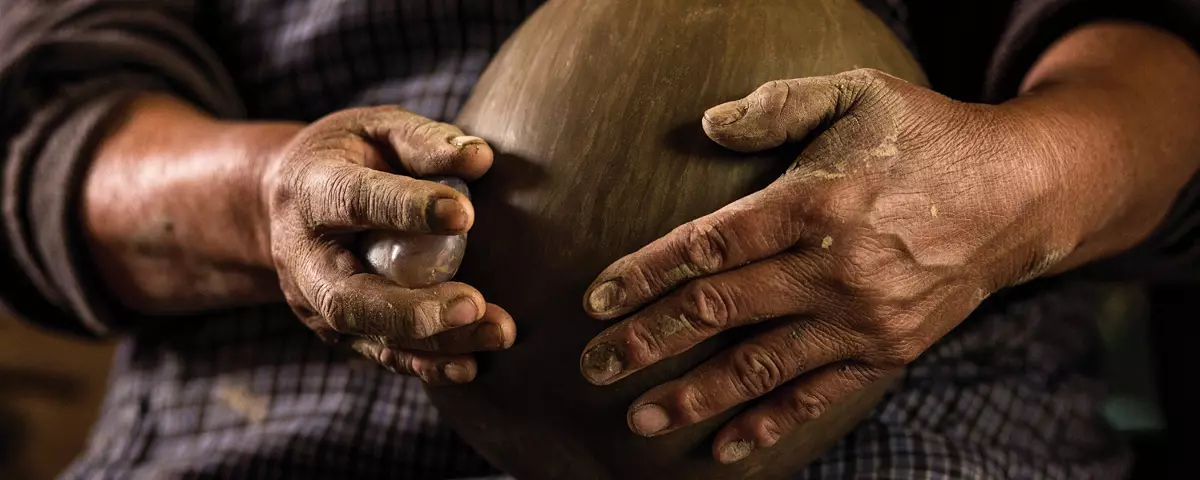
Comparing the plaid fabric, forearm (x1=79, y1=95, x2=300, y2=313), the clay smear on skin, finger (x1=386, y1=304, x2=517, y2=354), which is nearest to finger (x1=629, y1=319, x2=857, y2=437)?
finger (x1=386, y1=304, x2=517, y2=354)

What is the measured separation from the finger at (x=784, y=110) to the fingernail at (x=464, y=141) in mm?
170

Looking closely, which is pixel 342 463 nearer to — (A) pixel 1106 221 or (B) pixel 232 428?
(B) pixel 232 428

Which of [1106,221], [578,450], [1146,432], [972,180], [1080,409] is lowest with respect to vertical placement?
[1146,432]

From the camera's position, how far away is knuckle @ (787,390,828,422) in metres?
0.65

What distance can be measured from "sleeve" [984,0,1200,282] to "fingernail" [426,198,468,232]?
2.09ft

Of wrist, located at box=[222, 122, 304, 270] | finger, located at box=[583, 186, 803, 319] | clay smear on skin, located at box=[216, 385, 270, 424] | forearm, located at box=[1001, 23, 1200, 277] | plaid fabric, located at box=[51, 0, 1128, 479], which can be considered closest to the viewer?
finger, located at box=[583, 186, 803, 319]

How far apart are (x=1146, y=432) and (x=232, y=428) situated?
1.21 meters

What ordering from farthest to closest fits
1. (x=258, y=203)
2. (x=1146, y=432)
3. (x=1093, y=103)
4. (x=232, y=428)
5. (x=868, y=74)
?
(x=1146, y=432), (x=232, y=428), (x=258, y=203), (x=1093, y=103), (x=868, y=74)

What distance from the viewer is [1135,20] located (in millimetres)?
888

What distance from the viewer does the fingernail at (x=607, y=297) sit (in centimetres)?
60

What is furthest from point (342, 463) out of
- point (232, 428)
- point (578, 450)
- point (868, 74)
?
point (868, 74)

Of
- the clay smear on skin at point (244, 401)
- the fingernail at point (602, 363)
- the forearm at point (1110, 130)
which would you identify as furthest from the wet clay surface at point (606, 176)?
the clay smear on skin at point (244, 401)

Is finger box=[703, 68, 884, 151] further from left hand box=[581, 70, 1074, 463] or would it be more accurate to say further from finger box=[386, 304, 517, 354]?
finger box=[386, 304, 517, 354]

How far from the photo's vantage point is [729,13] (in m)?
0.66
